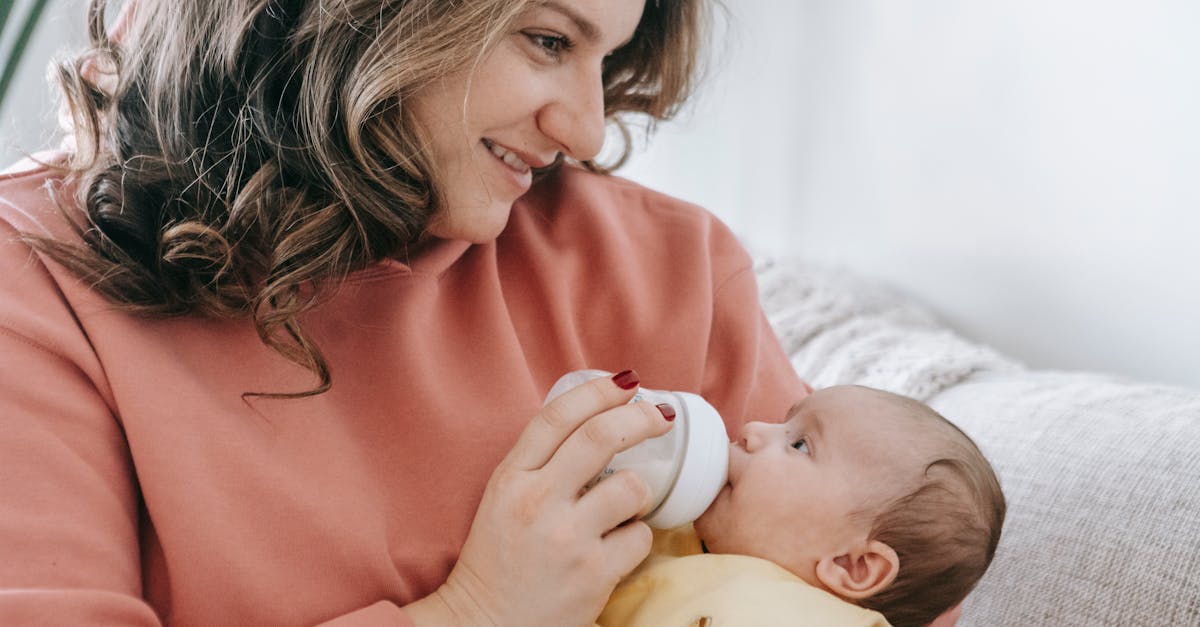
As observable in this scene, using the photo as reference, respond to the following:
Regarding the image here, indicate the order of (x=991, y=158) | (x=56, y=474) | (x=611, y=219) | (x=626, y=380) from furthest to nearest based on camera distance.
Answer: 1. (x=991, y=158)
2. (x=611, y=219)
3. (x=626, y=380)
4. (x=56, y=474)

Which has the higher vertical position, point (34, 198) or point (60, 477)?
point (34, 198)

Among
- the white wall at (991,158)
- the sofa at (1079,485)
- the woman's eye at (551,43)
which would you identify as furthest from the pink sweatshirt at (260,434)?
the white wall at (991,158)

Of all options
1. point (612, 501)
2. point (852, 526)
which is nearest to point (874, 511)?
point (852, 526)

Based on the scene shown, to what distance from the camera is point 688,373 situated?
48.0 inches

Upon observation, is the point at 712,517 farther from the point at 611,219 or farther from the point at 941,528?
the point at 611,219

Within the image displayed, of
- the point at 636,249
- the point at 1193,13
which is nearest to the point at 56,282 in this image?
the point at 636,249

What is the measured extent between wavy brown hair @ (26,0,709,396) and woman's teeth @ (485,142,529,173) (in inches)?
2.6

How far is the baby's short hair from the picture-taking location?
101 cm

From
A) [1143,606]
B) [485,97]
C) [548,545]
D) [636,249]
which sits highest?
[485,97]

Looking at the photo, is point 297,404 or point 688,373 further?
point 688,373

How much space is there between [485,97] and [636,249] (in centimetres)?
35

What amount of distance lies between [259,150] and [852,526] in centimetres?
68

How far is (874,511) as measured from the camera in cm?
102

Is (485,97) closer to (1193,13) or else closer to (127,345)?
(127,345)
